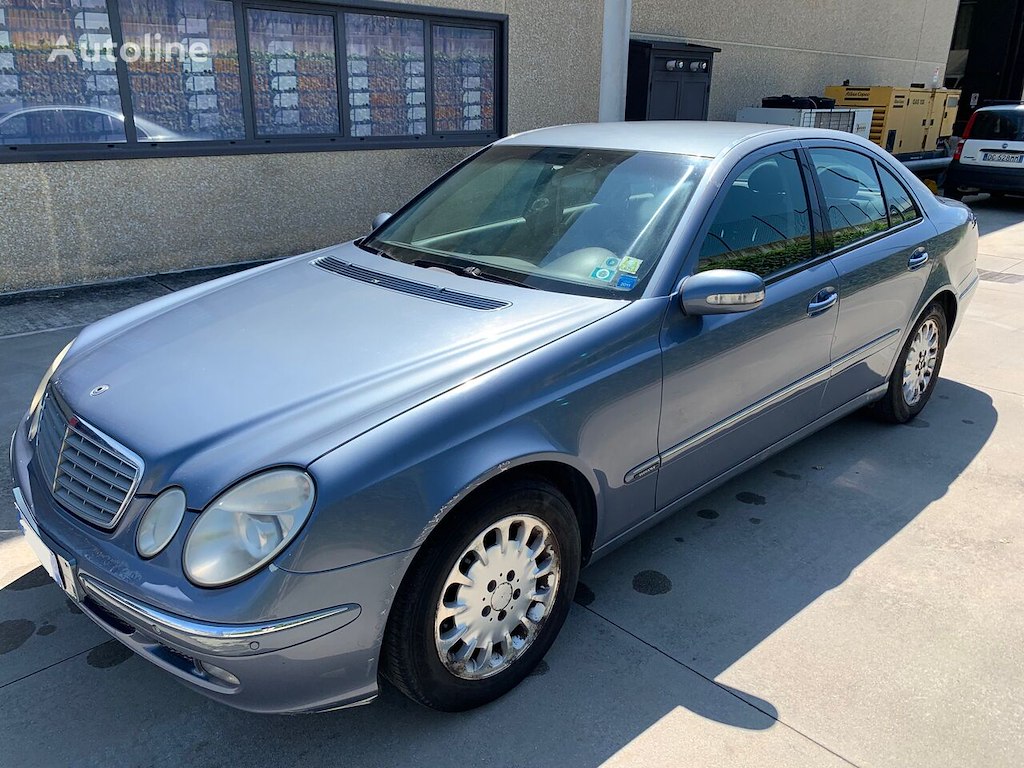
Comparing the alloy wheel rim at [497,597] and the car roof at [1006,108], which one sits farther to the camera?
the car roof at [1006,108]

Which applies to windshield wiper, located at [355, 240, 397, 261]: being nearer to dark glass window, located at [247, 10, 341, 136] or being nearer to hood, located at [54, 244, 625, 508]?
hood, located at [54, 244, 625, 508]

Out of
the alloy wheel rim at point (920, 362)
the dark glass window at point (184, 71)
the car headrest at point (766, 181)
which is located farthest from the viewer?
the dark glass window at point (184, 71)

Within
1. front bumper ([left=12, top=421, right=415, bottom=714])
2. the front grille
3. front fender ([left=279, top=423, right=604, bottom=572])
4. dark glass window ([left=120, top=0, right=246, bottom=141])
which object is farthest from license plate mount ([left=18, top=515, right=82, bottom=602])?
dark glass window ([left=120, top=0, right=246, bottom=141])

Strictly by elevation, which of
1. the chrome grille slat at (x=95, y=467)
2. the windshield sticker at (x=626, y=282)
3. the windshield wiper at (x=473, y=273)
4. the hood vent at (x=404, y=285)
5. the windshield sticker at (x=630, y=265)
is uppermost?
the windshield sticker at (x=630, y=265)

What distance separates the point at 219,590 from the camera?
1924 millimetres

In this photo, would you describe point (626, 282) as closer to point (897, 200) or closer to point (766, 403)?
point (766, 403)

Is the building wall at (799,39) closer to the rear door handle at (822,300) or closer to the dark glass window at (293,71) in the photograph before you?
the dark glass window at (293,71)

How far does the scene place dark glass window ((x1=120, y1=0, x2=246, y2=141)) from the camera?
6411mm

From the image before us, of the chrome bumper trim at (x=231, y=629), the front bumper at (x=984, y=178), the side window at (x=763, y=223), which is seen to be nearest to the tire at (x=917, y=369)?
the side window at (x=763, y=223)

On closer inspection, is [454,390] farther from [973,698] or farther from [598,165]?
[973,698]

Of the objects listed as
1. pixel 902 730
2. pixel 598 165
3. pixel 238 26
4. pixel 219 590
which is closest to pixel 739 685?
pixel 902 730

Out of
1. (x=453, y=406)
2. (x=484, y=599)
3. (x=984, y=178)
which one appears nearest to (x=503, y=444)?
(x=453, y=406)

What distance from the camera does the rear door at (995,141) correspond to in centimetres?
1201

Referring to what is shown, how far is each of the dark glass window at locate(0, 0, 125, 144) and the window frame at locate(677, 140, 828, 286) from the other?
524 cm
